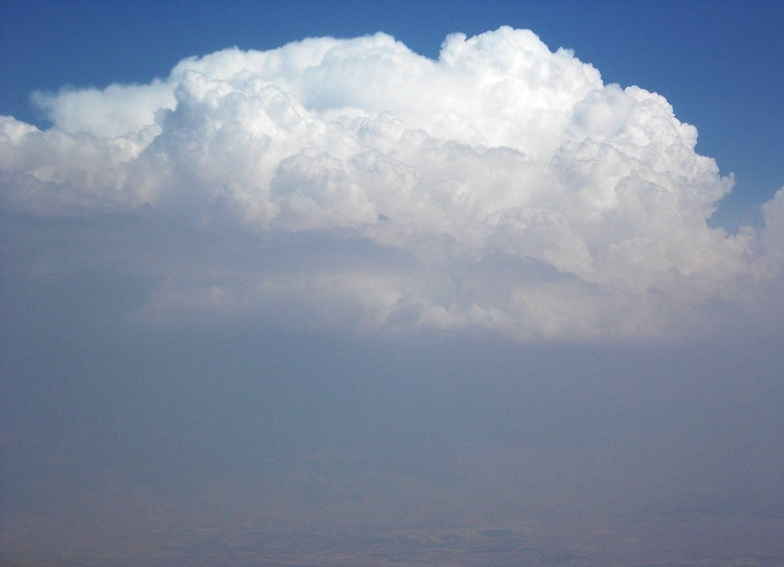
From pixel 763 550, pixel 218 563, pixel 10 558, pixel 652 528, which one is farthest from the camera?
pixel 652 528

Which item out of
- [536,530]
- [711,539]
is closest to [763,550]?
[711,539]

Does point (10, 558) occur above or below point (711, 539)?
below

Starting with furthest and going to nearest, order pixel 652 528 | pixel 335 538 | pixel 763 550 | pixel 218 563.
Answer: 1. pixel 652 528
2. pixel 335 538
3. pixel 763 550
4. pixel 218 563

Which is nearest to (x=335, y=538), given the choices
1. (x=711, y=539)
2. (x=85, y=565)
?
(x=85, y=565)

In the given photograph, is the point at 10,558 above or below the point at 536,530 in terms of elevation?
below

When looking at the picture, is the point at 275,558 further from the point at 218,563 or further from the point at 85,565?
the point at 85,565

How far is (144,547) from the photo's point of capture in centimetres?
11862

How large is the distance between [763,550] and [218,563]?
83.5 m

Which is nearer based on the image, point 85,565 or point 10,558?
point 10,558

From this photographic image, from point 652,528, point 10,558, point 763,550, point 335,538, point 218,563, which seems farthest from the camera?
point 652,528

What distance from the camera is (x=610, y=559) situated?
127625mm

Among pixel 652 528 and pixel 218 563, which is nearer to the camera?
pixel 218 563

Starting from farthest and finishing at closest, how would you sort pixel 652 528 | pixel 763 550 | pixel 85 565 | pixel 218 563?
pixel 652 528 → pixel 763 550 → pixel 218 563 → pixel 85 565

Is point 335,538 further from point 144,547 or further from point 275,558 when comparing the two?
point 144,547
